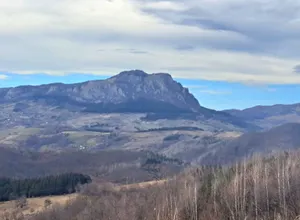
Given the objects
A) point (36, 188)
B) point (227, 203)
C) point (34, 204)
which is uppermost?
point (227, 203)

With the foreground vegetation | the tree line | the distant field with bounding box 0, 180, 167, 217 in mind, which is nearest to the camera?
the foreground vegetation

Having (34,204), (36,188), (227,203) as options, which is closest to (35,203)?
(34,204)

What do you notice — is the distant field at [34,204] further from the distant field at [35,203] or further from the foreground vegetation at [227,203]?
the foreground vegetation at [227,203]

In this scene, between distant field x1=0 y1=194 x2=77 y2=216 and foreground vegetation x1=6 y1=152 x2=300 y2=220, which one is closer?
foreground vegetation x1=6 y1=152 x2=300 y2=220

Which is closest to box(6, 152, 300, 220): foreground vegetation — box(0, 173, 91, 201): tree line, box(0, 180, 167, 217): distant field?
box(0, 180, 167, 217): distant field

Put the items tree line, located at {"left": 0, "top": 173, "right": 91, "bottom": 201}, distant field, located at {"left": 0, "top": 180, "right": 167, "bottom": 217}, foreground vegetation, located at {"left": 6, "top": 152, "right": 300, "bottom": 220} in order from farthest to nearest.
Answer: tree line, located at {"left": 0, "top": 173, "right": 91, "bottom": 201}, distant field, located at {"left": 0, "top": 180, "right": 167, "bottom": 217}, foreground vegetation, located at {"left": 6, "top": 152, "right": 300, "bottom": 220}

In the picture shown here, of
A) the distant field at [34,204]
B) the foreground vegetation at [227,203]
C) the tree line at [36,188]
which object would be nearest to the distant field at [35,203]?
the distant field at [34,204]

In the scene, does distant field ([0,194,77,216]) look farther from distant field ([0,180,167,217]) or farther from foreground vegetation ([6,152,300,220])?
foreground vegetation ([6,152,300,220])

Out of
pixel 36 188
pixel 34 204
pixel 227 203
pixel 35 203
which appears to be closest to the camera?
pixel 227 203

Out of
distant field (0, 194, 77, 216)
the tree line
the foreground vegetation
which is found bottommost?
distant field (0, 194, 77, 216)

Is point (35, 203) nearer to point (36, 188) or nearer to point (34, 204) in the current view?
point (34, 204)

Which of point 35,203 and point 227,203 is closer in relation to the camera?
point 227,203

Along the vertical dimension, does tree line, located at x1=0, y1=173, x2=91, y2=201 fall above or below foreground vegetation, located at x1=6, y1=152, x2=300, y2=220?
below

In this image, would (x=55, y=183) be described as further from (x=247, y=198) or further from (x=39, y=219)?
(x=247, y=198)
